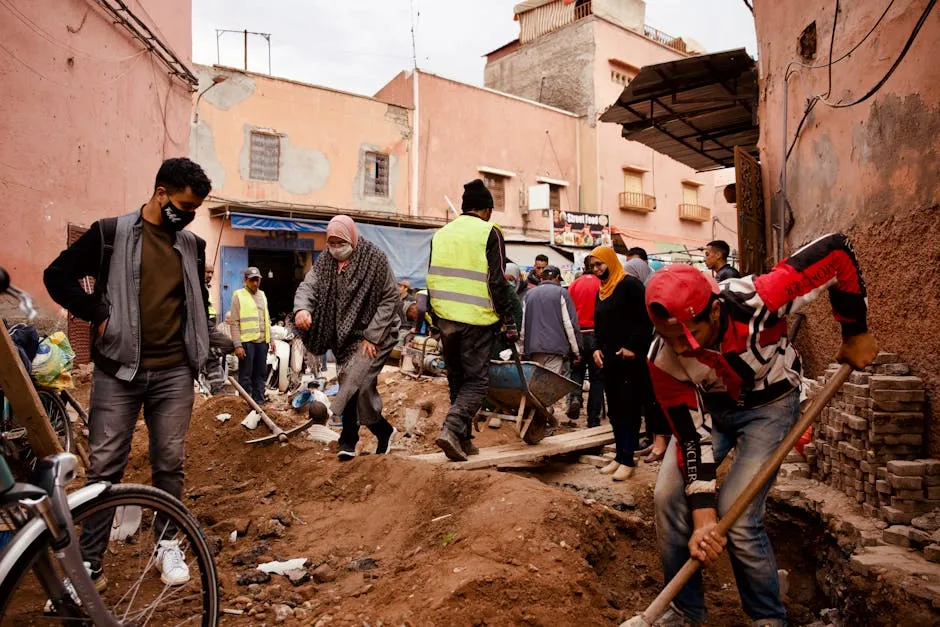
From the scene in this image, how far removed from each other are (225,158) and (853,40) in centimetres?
1435

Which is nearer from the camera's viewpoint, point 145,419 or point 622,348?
point 145,419

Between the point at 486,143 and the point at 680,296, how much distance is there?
62.1 feet

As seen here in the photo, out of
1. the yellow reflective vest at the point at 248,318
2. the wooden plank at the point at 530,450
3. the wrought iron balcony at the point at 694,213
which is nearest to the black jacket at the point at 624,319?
the wooden plank at the point at 530,450

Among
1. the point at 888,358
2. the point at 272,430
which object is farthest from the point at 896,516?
the point at 272,430

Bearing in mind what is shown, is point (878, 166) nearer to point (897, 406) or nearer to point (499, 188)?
point (897, 406)

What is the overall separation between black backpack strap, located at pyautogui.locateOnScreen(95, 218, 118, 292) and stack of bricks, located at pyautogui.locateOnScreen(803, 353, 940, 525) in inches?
Result: 163

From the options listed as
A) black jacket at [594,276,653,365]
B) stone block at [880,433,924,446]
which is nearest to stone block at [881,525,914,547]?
stone block at [880,433,924,446]

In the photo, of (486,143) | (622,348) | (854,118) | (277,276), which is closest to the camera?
(854,118)

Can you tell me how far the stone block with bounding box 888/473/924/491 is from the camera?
3455 millimetres

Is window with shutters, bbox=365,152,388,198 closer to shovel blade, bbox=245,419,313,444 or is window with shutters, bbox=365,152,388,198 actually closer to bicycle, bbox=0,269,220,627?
shovel blade, bbox=245,419,313,444

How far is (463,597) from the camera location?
279cm

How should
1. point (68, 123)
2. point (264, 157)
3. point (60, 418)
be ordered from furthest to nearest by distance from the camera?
point (264, 157)
point (68, 123)
point (60, 418)

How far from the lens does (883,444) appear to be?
3.75m

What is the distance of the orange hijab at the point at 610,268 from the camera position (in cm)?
532
